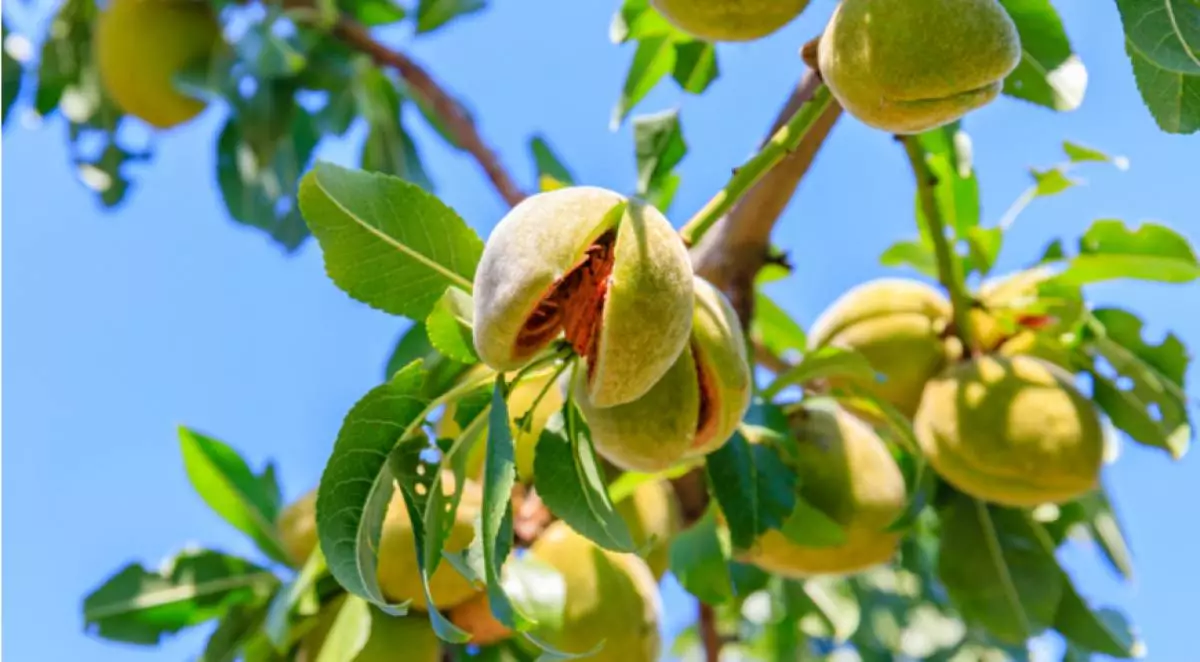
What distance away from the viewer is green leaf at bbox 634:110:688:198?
129 cm

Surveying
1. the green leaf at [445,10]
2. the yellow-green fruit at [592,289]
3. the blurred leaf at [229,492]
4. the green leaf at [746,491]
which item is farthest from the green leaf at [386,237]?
the green leaf at [445,10]

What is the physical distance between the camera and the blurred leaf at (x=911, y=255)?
1.73m

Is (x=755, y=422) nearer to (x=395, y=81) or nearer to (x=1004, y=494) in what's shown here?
(x=1004, y=494)

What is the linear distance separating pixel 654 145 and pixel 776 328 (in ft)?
1.86

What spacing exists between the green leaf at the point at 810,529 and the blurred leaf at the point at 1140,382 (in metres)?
0.45

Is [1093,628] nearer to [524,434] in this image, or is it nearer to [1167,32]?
[524,434]

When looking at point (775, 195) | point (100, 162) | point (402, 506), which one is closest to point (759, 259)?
point (775, 195)

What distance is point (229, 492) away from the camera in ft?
5.23

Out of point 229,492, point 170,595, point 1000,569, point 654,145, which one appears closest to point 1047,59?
point 654,145

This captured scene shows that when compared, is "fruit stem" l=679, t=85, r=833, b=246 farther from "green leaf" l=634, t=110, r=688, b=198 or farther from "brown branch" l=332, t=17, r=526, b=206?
"brown branch" l=332, t=17, r=526, b=206

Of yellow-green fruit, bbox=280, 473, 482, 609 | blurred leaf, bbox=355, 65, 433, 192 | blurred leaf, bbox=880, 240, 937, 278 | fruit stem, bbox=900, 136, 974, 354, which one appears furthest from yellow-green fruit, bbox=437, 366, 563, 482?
blurred leaf, bbox=355, 65, 433, 192

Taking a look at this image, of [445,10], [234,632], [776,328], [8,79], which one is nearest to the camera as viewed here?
[234,632]

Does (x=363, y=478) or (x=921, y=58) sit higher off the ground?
(x=921, y=58)

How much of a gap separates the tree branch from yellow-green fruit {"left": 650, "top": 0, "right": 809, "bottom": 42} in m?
0.32
